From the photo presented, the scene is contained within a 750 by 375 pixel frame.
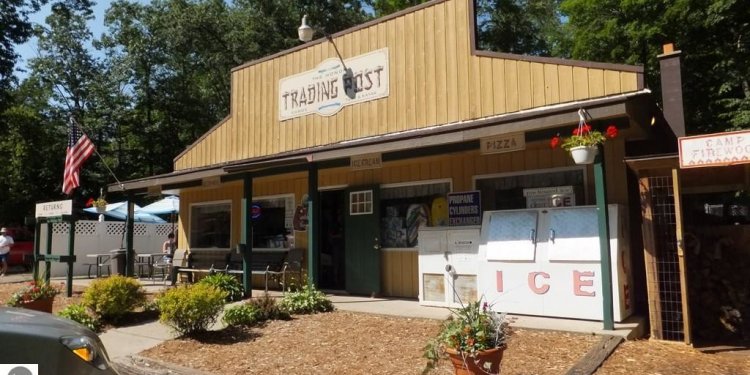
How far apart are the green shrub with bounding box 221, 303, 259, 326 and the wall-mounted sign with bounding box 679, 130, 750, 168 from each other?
5.96 m

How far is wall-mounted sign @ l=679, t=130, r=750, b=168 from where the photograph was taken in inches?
223

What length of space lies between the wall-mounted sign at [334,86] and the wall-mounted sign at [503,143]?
131 inches

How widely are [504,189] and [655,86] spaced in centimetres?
1255

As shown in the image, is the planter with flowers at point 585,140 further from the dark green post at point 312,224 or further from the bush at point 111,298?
the bush at point 111,298

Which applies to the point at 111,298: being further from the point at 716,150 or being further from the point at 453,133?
the point at 716,150

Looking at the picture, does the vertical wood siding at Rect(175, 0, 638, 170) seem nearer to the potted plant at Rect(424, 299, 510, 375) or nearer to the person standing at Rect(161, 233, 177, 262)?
the person standing at Rect(161, 233, 177, 262)

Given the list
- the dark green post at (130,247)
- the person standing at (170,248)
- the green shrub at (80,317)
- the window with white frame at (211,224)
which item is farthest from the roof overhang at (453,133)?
the person standing at (170,248)

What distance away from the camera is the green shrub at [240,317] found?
8.10 meters

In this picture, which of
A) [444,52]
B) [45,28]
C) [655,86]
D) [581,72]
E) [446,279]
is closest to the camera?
[581,72]

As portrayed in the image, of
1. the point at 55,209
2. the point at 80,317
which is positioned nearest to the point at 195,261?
the point at 55,209

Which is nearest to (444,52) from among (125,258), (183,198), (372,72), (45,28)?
(372,72)

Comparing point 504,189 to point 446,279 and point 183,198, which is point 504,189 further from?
point 183,198

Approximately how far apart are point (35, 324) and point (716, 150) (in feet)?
20.4

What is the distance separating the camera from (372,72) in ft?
37.0
